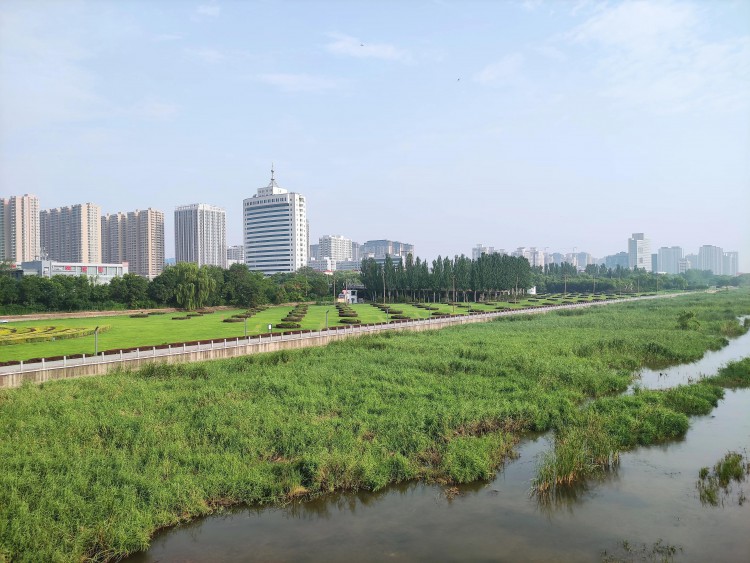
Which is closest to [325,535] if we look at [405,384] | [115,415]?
[115,415]

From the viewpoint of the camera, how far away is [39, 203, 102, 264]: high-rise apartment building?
546 ft

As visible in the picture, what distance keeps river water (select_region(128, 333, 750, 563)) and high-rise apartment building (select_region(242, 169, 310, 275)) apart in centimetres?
15784

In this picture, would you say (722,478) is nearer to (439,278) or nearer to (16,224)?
(439,278)

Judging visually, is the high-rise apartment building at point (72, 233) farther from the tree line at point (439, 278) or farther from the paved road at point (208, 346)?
the paved road at point (208, 346)

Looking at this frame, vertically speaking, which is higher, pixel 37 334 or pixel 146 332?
pixel 37 334

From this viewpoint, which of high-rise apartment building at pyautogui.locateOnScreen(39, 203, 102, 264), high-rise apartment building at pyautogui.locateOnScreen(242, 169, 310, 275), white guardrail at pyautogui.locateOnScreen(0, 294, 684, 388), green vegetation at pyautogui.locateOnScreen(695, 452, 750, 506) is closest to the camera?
green vegetation at pyautogui.locateOnScreen(695, 452, 750, 506)

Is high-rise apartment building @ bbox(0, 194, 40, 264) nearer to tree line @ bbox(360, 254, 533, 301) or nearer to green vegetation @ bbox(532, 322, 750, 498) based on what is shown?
tree line @ bbox(360, 254, 533, 301)

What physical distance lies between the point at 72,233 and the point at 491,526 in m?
184

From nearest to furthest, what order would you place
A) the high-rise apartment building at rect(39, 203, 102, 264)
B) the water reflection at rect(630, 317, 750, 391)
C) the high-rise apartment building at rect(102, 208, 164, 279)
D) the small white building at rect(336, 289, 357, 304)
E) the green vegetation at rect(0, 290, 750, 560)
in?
1. the green vegetation at rect(0, 290, 750, 560)
2. the water reflection at rect(630, 317, 750, 391)
3. the small white building at rect(336, 289, 357, 304)
4. the high-rise apartment building at rect(39, 203, 102, 264)
5. the high-rise apartment building at rect(102, 208, 164, 279)

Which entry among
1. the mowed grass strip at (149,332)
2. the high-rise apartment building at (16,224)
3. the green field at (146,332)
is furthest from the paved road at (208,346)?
the high-rise apartment building at (16,224)

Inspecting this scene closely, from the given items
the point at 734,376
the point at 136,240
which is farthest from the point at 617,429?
the point at 136,240

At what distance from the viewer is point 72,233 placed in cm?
16825

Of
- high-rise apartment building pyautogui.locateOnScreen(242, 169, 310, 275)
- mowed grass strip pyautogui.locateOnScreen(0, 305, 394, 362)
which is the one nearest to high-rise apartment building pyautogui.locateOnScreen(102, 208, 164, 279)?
high-rise apartment building pyautogui.locateOnScreen(242, 169, 310, 275)

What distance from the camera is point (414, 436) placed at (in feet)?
58.9
